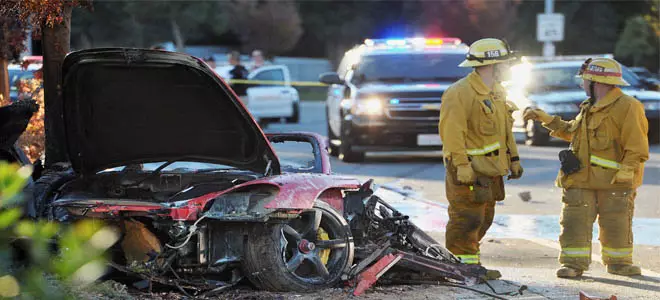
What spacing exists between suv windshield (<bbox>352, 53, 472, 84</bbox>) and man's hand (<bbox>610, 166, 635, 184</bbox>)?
9052 mm

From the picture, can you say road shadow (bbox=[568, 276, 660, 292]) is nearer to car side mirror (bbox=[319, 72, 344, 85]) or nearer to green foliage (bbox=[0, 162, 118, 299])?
green foliage (bbox=[0, 162, 118, 299])

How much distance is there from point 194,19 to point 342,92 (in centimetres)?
2765

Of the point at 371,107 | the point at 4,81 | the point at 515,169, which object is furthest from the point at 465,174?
the point at 371,107

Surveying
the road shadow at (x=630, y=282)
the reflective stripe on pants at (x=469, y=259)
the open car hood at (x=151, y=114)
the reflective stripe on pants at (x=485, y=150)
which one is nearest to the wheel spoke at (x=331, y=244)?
the open car hood at (x=151, y=114)

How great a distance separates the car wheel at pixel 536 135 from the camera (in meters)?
18.7

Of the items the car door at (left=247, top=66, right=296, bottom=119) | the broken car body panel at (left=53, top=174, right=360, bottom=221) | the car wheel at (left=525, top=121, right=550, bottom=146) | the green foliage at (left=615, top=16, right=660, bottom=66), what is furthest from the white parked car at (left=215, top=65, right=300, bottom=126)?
the green foliage at (left=615, top=16, right=660, bottom=66)

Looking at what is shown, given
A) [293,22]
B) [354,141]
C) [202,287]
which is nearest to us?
[202,287]

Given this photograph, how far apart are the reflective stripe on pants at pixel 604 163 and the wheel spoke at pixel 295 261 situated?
253 cm

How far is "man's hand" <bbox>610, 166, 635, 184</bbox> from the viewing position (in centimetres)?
687

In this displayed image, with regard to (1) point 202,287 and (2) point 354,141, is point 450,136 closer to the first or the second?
(1) point 202,287

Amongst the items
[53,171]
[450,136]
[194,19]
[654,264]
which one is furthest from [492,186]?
[194,19]

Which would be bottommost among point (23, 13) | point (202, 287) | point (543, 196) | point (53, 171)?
point (543, 196)

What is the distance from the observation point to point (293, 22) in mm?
47969

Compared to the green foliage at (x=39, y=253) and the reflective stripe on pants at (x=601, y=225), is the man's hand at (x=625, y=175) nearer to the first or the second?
the reflective stripe on pants at (x=601, y=225)
